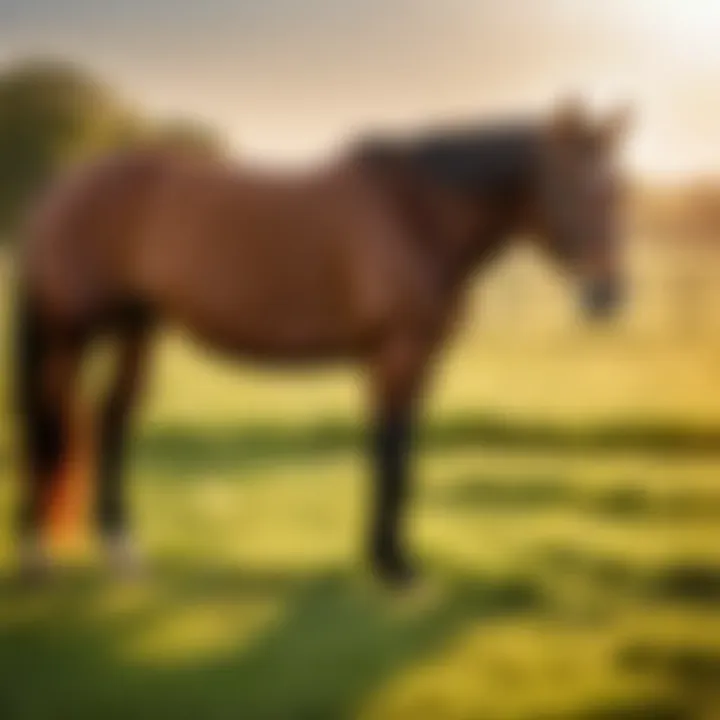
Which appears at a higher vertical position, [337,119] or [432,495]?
[337,119]

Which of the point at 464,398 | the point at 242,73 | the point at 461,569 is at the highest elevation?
the point at 242,73

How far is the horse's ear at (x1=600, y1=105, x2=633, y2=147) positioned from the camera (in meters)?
1.11

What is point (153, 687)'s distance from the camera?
1115 mm

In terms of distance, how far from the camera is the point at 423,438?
3.77 feet

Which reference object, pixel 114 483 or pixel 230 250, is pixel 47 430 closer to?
pixel 114 483

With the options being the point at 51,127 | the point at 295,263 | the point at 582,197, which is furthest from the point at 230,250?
the point at 582,197

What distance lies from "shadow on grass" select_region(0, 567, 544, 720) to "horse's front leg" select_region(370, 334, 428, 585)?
0.04 meters

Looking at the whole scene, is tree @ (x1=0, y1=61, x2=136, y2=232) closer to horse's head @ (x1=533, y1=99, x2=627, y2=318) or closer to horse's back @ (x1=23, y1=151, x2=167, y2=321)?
horse's back @ (x1=23, y1=151, x2=167, y2=321)

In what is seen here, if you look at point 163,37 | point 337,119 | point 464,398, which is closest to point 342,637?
point 464,398

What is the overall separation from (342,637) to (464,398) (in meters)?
0.27

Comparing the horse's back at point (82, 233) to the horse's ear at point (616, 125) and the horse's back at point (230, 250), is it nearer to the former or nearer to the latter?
the horse's back at point (230, 250)

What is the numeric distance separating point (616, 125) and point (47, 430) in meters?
0.66

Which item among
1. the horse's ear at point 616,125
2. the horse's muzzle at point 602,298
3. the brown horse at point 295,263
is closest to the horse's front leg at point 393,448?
the brown horse at point 295,263

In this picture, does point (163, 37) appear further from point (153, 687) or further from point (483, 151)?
point (153, 687)
